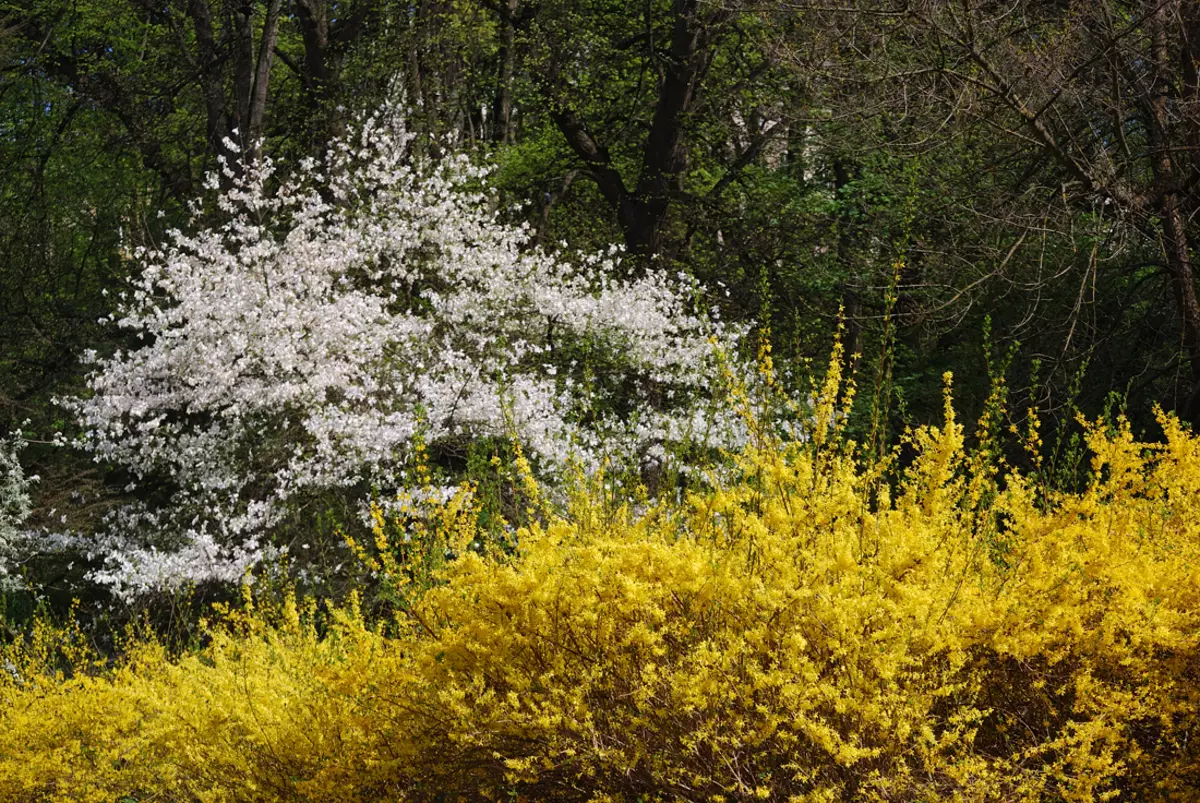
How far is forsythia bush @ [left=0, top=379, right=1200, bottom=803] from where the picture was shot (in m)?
3.15

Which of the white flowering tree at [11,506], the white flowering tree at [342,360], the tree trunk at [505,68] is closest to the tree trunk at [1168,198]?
the white flowering tree at [342,360]

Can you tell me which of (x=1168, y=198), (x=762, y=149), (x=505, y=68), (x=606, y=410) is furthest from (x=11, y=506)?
(x=1168, y=198)

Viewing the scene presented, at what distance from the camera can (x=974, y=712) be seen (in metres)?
3.02

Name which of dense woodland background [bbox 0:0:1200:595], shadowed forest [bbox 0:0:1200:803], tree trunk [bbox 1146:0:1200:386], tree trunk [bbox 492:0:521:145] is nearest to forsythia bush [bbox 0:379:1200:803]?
shadowed forest [bbox 0:0:1200:803]

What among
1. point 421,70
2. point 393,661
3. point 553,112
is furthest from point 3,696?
point 553,112

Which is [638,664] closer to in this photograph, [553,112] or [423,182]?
[423,182]

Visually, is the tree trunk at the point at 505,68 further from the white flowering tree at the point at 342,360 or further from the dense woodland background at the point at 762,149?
the white flowering tree at the point at 342,360

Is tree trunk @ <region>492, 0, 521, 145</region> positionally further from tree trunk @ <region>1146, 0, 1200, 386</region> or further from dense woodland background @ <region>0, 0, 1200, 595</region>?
tree trunk @ <region>1146, 0, 1200, 386</region>

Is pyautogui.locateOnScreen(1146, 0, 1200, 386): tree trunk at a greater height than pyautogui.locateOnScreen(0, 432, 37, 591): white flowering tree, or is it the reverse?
pyautogui.locateOnScreen(1146, 0, 1200, 386): tree trunk

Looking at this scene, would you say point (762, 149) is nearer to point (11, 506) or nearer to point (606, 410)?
point (606, 410)

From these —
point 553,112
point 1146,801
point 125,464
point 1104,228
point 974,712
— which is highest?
point 553,112

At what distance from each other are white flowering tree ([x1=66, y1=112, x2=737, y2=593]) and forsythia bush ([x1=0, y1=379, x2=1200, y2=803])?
4724 millimetres

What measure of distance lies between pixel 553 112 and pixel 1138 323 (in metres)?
7.11

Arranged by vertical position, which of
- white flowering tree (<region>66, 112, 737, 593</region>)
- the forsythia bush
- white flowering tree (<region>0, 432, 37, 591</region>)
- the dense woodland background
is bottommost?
the forsythia bush
